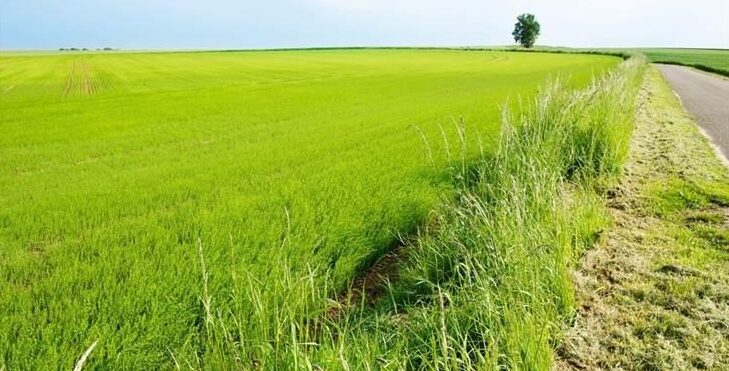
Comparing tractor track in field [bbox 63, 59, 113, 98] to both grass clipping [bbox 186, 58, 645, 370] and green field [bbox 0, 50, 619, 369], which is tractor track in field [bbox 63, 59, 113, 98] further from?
grass clipping [bbox 186, 58, 645, 370]

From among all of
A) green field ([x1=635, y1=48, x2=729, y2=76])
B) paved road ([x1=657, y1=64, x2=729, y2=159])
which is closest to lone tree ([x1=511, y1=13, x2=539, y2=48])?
green field ([x1=635, y1=48, x2=729, y2=76])

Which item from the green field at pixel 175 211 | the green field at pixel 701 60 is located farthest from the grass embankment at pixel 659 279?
the green field at pixel 701 60

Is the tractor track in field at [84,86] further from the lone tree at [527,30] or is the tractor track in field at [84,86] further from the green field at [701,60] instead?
the lone tree at [527,30]

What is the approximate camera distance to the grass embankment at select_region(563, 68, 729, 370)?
3.53 metres

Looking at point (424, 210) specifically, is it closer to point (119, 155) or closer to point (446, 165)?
point (446, 165)

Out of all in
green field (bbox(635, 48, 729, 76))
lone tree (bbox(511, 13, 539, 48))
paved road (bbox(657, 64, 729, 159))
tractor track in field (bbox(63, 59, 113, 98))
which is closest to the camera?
paved road (bbox(657, 64, 729, 159))

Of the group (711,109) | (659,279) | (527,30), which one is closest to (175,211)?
(659,279)

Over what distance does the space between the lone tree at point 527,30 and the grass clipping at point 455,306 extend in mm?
128788

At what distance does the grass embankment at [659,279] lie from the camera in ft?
11.6

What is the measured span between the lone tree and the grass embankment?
126 metres

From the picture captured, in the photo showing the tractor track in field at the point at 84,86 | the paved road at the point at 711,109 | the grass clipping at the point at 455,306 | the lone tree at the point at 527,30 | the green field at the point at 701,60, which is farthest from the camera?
the lone tree at the point at 527,30

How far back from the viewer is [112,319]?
3.49m

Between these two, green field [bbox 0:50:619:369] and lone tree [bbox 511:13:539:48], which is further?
lone tree [bbox 511:13:539:48]

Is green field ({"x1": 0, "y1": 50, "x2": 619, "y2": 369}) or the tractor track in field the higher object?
green field ({"x1": 0, "y1": 50, "x2": 619, "y2": 369})
